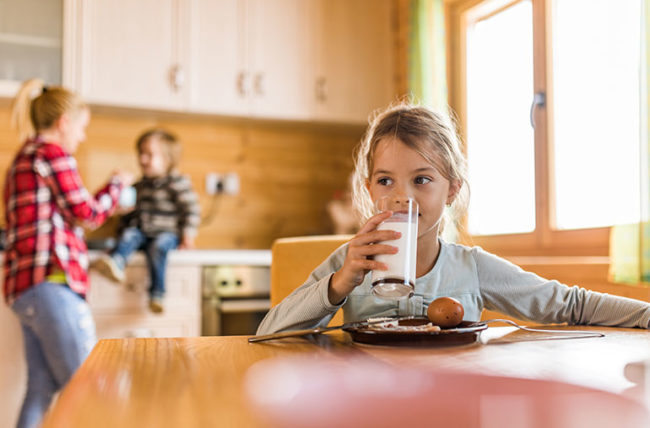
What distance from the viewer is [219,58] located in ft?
10.5

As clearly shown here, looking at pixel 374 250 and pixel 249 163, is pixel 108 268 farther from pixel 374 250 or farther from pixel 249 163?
pixel 374 250

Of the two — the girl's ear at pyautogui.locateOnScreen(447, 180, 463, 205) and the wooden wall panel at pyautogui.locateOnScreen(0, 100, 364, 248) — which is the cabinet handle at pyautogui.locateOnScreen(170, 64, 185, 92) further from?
the girl's ear at pyautogui.locateOnScreen(447, 180, 463, 205)

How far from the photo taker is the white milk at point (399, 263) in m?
0.83

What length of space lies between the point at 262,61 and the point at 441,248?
92.6 inches

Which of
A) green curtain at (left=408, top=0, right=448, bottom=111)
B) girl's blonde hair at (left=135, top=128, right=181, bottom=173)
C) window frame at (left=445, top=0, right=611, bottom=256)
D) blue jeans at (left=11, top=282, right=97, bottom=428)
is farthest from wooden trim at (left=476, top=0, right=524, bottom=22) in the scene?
blue jeans at (left=11, top=282, right=97, bottom=428)

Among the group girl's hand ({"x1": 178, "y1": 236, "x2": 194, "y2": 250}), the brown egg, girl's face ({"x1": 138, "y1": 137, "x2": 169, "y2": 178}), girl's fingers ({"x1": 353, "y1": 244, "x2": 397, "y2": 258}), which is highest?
girl's face ({"x1": 138, "y1": 137, "x2": 169, "y2": 178})

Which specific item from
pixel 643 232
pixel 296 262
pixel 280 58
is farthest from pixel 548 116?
pixel 296 262

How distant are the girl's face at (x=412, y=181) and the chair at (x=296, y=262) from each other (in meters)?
0.32

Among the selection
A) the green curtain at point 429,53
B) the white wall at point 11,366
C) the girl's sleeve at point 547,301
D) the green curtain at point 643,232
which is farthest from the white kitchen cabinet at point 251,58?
the girl's sleeve at point 547,301

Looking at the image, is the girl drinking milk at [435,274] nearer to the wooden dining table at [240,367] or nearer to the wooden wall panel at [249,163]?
the wooden dining table at [240,367]

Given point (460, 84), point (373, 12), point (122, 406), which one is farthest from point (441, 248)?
point (373, 12)

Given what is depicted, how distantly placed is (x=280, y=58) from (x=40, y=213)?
1624mm

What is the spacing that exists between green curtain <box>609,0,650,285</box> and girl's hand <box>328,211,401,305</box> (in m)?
1.40

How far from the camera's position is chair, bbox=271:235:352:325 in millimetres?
1419
